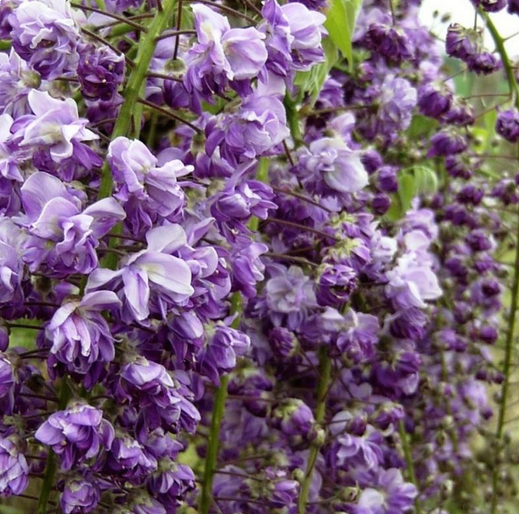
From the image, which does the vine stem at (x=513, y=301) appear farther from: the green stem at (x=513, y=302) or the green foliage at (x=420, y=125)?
the green foliage at (x=420, y=125)

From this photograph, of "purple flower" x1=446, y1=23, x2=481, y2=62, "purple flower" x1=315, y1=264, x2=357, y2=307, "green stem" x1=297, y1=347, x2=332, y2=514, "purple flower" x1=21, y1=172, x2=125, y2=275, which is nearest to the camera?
"purple flower" x1=21, y1=172, x2=125, y2=275

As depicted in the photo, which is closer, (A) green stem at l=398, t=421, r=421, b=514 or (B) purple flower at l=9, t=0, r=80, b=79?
(B) purple flower at l=9, t=0, r=80, b=79

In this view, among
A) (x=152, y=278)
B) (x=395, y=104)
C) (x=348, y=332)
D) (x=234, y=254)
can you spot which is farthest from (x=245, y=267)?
(x=395, y=104)

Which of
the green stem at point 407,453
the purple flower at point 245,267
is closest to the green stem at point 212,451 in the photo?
the purple flower at point 245,267

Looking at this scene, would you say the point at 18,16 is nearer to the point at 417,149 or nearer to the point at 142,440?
the point at 142,440

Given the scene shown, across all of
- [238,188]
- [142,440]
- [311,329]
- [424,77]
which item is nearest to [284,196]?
[311,329]

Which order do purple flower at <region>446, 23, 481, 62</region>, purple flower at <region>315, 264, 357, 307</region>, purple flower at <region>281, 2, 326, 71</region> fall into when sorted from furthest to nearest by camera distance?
purple flower at <region>446, 23, 481, 62</region>, purple flower at <region>315, 264, 357, 307</region>, purple flower at <region>281, 2, 326, 71</region>

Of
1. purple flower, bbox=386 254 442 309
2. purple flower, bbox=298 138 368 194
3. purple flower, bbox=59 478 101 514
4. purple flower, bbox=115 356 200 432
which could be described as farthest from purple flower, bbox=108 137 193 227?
purple flower, bbox=386 254 442 309

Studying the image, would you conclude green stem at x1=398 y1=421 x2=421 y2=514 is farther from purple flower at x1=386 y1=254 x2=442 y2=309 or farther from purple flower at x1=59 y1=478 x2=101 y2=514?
purple flower at x1=59 y1=478 x2=101 y2=514
